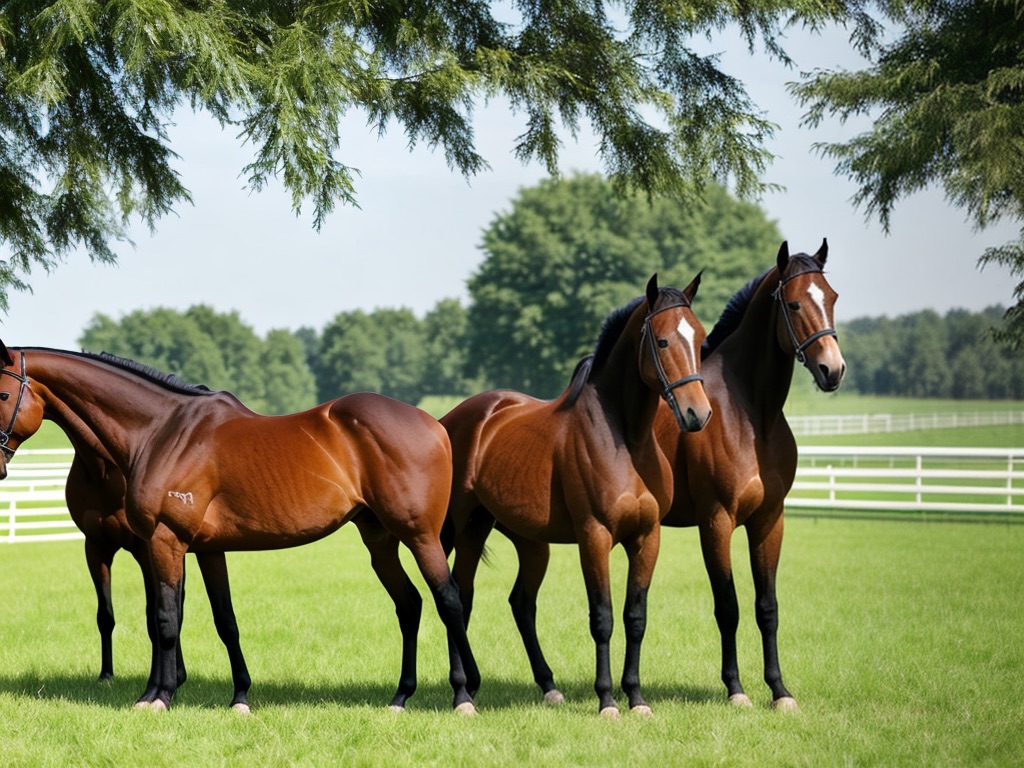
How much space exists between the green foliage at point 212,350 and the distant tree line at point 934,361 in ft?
136

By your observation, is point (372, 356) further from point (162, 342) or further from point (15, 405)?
point (15, 405)

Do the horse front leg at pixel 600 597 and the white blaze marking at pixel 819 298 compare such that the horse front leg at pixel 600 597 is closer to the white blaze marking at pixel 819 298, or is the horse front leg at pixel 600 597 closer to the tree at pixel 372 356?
the white blaze marking at pixel 819 298

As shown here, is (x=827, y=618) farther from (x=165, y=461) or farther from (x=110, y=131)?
(x=110, y=131)

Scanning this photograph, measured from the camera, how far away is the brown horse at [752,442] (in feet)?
21.5

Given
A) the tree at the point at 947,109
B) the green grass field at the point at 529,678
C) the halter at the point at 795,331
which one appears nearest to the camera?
the green grass field at the point at 529,678

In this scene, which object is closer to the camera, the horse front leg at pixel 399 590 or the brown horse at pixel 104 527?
the horse front leg at pixel 399 590

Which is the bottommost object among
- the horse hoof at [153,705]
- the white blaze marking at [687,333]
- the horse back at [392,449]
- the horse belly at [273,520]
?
the horse hoof at [153,705]

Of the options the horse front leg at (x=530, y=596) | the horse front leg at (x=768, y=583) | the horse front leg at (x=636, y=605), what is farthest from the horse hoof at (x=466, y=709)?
the horse front leg at (x=768, y=583)

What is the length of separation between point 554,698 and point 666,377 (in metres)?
2.28

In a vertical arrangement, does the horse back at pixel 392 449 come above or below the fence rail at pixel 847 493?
above

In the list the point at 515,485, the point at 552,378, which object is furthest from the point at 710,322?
the point at 515,485

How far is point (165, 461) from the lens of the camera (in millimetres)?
6555

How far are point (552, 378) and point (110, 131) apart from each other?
45160 millimetres

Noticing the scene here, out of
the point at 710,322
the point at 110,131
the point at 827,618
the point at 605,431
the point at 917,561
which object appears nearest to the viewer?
the point at 605,431
